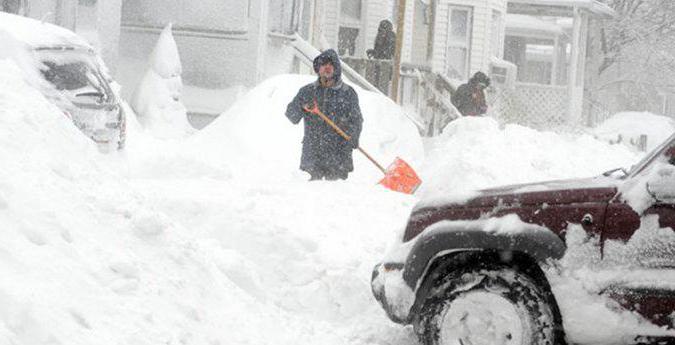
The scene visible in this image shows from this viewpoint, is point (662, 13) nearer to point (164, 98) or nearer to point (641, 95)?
point (641, 95)

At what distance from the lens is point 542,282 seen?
5.20 meters

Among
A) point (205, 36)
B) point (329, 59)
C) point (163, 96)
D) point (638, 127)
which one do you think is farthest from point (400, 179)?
point (638, 127)

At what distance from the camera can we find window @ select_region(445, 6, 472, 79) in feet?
90.5

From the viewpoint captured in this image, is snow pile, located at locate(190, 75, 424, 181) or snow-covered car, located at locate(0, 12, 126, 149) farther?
snow pile, located at locate(190, 75, 424, 181)

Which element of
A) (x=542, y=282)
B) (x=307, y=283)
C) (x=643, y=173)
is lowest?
(x=307, y=283)

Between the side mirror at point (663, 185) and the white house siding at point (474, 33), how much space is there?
21786 mm

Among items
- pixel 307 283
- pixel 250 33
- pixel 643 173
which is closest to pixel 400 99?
pixel 250 33

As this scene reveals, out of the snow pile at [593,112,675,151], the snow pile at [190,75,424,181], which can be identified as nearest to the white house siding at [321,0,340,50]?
the snow pile at [190,75,424,181]

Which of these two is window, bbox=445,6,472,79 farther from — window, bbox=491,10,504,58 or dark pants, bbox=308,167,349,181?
dark pants, bbox=308,167,349,181

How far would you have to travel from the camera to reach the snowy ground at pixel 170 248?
4199 millimetres

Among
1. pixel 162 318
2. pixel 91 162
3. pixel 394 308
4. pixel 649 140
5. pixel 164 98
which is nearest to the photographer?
pixel 162 318

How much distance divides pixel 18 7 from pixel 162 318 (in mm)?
11605

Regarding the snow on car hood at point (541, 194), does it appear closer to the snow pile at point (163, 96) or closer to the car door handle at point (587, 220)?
the car door handle at point (587, 220)

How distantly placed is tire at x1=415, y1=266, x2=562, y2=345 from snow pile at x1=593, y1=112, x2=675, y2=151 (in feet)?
84.3
